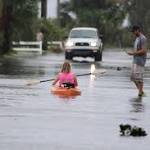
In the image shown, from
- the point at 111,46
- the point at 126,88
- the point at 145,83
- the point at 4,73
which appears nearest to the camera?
the point at 126,88

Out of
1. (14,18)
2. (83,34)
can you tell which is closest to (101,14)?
(14,18)

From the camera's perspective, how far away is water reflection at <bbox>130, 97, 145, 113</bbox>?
56.6 feet

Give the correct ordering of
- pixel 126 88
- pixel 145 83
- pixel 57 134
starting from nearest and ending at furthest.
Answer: pixel 57 134, pixel 126 88, pixel 145 83

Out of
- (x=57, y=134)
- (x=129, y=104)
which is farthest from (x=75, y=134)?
(x=129, y=104)

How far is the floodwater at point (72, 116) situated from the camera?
12.1 metres

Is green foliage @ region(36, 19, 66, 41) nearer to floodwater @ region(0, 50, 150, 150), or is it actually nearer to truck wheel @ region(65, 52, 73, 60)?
truck wheel @ region(65, 52, 73, 60)

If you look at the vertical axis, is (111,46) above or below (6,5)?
below

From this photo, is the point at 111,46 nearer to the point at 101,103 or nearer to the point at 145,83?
the point at 145,83

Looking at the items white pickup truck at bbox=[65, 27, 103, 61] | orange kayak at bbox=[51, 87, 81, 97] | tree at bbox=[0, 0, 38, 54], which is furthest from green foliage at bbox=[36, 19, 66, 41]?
orange kayak at bbox=[51, 87, 81, 97]

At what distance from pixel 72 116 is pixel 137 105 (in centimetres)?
303

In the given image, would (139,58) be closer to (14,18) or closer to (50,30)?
(14,18)

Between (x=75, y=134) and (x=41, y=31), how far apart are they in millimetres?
46832

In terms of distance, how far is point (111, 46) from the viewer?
276 ft

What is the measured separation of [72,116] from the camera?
15555 millimetres
